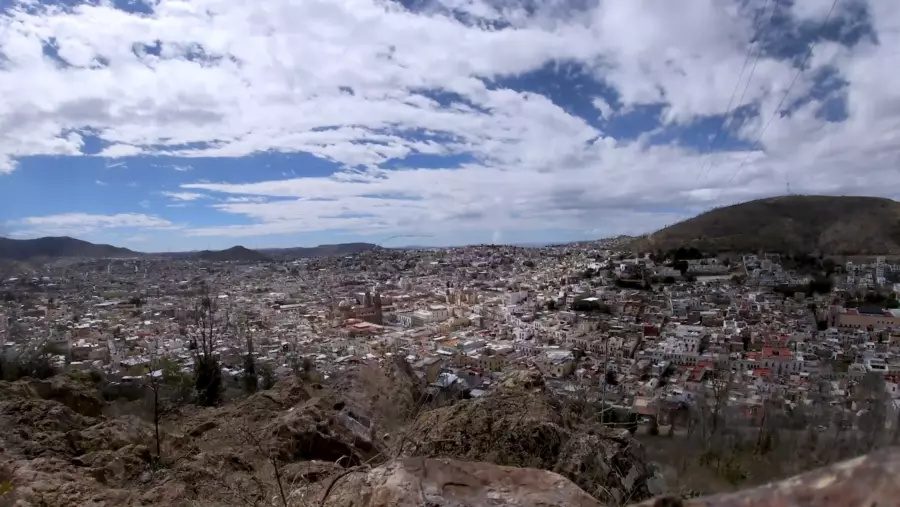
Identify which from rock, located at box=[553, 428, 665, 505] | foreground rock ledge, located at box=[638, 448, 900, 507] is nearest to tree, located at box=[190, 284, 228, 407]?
rock, located at box=[553, 428, 665, 505]

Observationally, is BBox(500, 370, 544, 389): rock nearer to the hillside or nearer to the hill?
the hill

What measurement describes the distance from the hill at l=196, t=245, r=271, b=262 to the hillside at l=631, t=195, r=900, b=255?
32254 millimetres

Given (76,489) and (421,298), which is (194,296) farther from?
(76,489)

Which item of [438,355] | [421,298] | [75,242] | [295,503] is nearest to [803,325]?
[438,355]

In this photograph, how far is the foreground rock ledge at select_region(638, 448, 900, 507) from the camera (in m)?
1.07

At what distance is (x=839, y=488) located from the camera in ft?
3.67

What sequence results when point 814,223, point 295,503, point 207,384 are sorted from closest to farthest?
point 295,503, point 207,384, point 814,223

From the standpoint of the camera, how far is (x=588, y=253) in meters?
53.2

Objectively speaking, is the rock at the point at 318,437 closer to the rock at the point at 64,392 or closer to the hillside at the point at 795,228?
the rock at the point at 64,392

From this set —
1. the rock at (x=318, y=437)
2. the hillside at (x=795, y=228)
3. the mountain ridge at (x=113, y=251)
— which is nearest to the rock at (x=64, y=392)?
the rock at (x=318, y=437)

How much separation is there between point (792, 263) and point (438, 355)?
26.4 meters

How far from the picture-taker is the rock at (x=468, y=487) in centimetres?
191

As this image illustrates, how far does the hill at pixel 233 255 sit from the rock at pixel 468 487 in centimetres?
3687

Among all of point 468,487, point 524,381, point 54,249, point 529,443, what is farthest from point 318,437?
point 54,249
